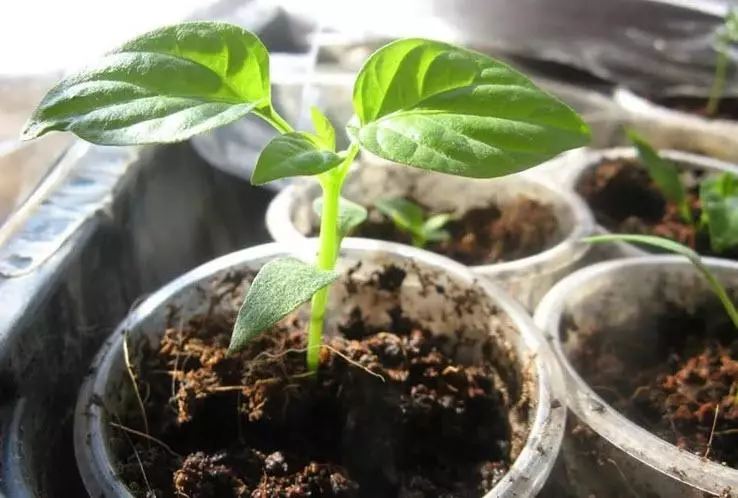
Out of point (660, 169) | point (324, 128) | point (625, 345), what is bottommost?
point (625, 345)

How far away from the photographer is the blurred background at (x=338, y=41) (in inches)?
33.5

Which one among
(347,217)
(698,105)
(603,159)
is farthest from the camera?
(698,105)

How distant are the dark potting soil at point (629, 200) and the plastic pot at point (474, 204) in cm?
9

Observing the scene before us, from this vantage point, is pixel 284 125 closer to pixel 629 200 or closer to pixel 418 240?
pixel 418 240

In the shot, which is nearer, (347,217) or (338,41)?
(347,217)

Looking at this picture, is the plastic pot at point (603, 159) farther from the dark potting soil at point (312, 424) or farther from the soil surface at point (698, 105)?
the dark potting soil at point (312, 424)

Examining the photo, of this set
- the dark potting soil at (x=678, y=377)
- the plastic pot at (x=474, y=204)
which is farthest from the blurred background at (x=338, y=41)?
the dark potting soil at (x=678, y=377)

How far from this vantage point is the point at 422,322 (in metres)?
0.68

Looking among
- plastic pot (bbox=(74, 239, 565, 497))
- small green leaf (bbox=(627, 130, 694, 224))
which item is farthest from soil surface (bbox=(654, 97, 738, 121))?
plastic pot (bbox=(74, 239, 565, 497))

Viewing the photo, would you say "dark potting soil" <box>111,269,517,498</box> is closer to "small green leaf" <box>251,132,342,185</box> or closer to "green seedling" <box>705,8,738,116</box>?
"small green leaf" <box>251,132,342,185</box>

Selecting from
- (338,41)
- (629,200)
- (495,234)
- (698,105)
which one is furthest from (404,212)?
(698,105)

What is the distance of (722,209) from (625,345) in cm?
20

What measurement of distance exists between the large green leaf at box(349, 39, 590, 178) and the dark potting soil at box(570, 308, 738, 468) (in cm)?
31

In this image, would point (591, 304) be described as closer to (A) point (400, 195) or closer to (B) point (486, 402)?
(B) point (486, 402)
